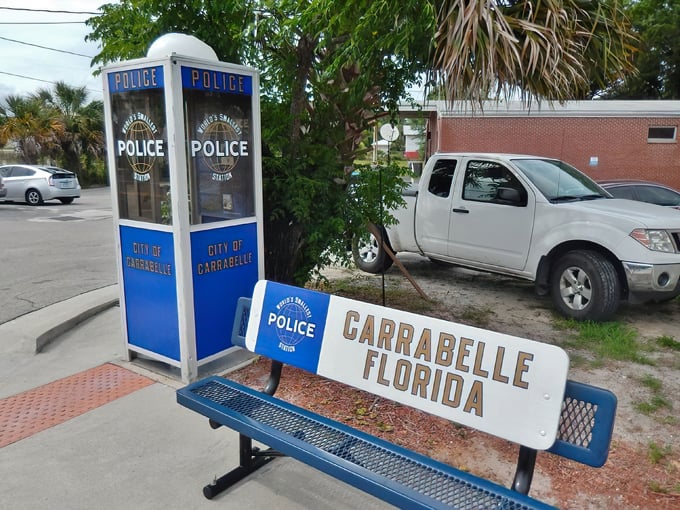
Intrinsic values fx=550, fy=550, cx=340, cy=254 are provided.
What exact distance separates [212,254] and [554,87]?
2.97m

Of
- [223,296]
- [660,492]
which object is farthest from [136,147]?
[660,492]

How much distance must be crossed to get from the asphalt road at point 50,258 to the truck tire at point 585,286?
5.91m

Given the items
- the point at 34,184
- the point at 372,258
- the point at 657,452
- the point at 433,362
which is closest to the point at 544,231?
the point at 372,258

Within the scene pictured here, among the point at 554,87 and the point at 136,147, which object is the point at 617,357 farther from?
the point at 136,147

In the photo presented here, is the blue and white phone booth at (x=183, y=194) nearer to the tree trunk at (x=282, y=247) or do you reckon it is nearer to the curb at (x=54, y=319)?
the tree trunk at (x=282, y=247)

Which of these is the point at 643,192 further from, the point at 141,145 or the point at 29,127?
the point at 29,127

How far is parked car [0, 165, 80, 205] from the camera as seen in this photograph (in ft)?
63.4

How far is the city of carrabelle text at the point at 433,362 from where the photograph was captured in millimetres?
2371

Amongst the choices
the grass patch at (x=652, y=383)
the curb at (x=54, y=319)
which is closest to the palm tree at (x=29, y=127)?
the curb at (x=54, y=319)

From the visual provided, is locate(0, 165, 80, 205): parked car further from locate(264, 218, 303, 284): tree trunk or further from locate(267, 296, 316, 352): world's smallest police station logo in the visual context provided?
locate(267, 296, 316, 352): world's smallest police station logo

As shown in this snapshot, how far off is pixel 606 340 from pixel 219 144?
404 cm

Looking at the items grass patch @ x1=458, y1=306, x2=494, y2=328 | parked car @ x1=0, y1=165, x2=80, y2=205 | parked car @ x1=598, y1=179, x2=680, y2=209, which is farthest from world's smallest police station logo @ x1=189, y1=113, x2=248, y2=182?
parked car @ x1=0, y1=165, x2=80, y2=205

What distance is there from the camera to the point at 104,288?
7195mm

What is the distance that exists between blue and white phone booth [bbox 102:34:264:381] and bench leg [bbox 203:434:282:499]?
1.23m
